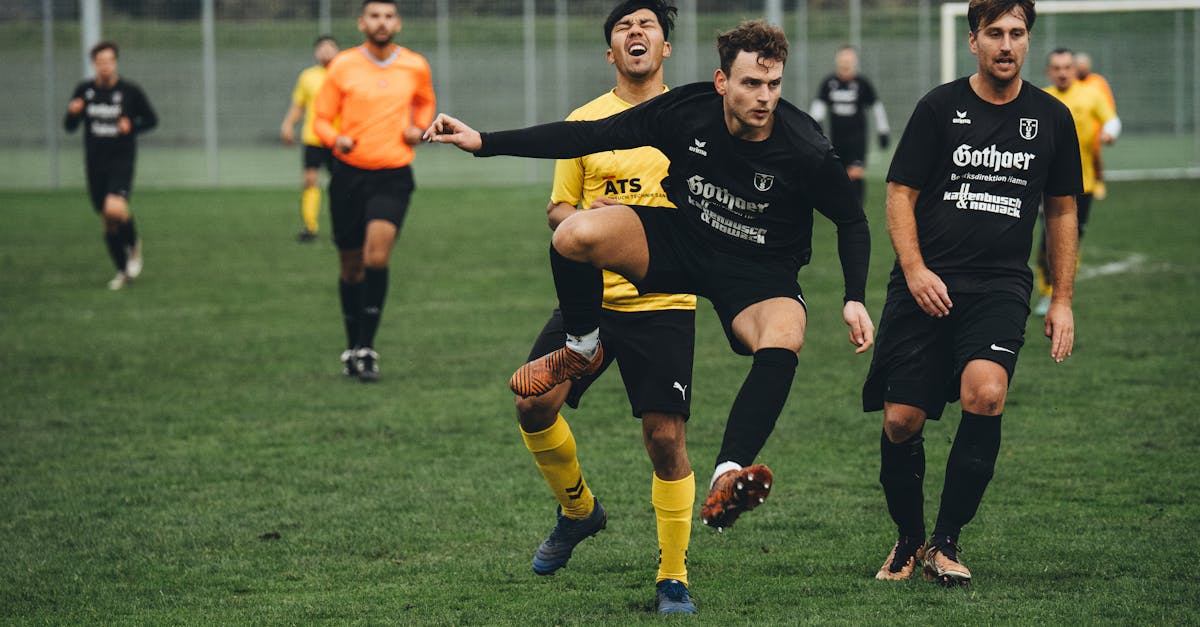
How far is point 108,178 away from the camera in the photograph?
15453 millimetres

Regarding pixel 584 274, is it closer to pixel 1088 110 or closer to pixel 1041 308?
pixel 1041 308

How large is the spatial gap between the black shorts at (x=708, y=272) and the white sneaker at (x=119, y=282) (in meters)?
11.1

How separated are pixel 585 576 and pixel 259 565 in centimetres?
129

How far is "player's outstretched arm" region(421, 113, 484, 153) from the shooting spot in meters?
5.12

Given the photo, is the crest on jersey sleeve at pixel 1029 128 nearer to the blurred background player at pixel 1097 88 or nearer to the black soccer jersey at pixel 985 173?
the black soccer jersey at pixel 985 173

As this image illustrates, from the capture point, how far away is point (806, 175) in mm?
5113

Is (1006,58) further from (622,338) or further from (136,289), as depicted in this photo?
(136,289)

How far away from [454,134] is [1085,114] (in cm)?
1016

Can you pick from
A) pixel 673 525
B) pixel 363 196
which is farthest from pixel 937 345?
pixel 363 196

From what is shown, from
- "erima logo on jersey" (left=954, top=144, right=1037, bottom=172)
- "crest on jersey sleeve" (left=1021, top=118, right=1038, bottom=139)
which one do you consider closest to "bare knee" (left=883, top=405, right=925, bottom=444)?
"erima logo on jersey" (left=954, top=144, right=1037, bottom=172)

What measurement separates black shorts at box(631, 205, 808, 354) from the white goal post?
322 centimetres

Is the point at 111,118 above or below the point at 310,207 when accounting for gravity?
above

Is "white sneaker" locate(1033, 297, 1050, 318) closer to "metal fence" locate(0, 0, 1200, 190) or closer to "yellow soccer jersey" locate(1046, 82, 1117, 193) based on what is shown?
"yellow soccer jersey" locate(1046, 82, 1117, 193)

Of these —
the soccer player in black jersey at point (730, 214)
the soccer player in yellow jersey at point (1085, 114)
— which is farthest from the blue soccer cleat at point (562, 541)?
the soccer player in yellow jersey at point (1085, 114)
